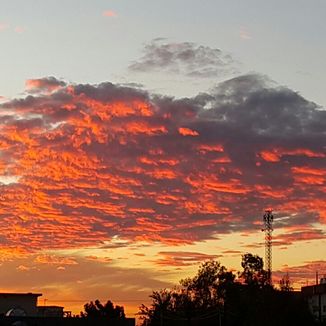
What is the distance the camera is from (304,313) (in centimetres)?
13150

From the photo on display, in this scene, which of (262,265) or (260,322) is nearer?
(260,322)

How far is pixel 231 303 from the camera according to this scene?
150250 mm

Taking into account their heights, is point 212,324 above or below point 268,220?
below

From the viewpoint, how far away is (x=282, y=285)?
137m

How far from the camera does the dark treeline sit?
12750 cm

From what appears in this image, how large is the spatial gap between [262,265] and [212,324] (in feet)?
44.3

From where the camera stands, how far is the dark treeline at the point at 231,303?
128m

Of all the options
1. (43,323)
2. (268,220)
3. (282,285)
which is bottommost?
(43,323)

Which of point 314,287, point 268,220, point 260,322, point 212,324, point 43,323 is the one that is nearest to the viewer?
point 43,323

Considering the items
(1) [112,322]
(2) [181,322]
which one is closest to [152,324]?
(2) [181,322]

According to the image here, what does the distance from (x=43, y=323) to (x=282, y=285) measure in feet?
151

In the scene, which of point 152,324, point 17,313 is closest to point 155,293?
point 152,324

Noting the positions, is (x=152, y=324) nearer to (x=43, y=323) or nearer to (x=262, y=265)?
(x=262, y=265)

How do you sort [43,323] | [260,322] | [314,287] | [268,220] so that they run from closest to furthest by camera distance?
[43,323]
[260,322]
[268,220]
[314,287]
